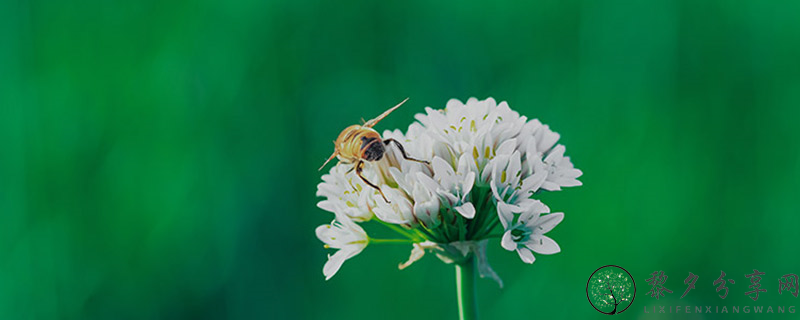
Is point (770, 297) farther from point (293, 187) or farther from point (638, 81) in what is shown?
point (293, 187)

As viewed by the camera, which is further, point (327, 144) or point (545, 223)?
point (327, 144)

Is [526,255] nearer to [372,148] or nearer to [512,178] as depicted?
[512,178]

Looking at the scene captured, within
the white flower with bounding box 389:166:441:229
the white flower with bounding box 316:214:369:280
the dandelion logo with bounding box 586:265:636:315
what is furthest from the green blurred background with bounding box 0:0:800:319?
the white flower with bounding box 389:166:441:229

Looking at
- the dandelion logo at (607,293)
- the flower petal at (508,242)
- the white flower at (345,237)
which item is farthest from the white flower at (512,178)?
the dandelion logo at (607,293)

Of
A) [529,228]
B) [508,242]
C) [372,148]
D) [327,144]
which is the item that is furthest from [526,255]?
[327,144]

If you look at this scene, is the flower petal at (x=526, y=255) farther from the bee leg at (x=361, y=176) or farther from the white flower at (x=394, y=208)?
the bee leg at (x=361, y=176)

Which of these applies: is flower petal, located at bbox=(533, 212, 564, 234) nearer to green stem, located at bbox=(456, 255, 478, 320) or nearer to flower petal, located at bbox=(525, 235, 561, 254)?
flower petal, located at bbox=(525, 235, 561, 254)
